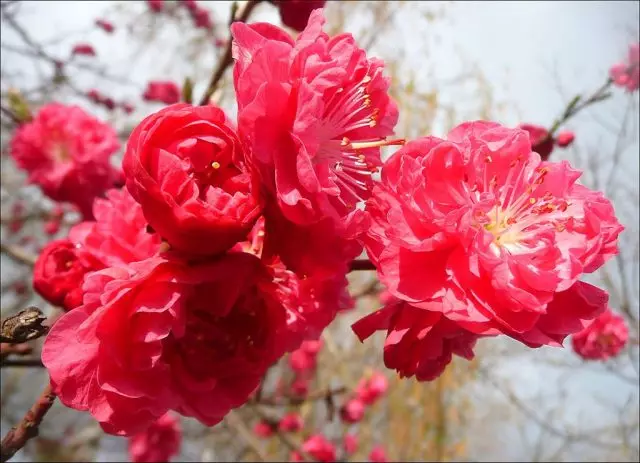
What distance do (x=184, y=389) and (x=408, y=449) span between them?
2.30 meters

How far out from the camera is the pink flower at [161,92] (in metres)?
2.05

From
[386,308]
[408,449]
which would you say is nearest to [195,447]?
[408,449]

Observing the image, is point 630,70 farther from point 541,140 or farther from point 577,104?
point 541,140

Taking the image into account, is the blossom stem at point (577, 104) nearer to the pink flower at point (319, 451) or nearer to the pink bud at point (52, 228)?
the pink flower at point (319, 451)

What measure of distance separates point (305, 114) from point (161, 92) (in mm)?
1892

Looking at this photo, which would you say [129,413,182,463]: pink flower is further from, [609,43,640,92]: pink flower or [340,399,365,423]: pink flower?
[609,43,640,92]: pink flower

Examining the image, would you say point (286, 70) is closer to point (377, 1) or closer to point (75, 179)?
point (75, 179)

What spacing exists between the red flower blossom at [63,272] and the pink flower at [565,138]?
3.24ft

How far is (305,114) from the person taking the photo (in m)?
0.41

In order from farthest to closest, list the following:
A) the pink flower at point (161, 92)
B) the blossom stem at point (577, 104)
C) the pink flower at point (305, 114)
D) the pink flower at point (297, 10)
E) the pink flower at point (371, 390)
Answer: the pink flower at point (371, 390)
the pink flower at point (161, 92)
the blossom stem at point (577, 104)
the pink flower at point (297, 10)
the pink flower at point (305, 114)

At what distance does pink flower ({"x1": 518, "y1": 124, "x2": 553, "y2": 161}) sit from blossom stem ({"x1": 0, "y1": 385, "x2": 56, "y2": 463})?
0.85 metres

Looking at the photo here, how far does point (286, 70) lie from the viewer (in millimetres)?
440

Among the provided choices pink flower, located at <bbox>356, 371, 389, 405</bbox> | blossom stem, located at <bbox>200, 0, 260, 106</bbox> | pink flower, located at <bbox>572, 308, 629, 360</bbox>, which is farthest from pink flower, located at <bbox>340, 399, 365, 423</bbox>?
blossom stem, located at <bbox>200, 0, 260, 106</bbox>

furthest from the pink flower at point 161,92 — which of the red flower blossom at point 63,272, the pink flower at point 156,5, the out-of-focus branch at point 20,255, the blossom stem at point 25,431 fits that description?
the blossom stem at point 25,431
